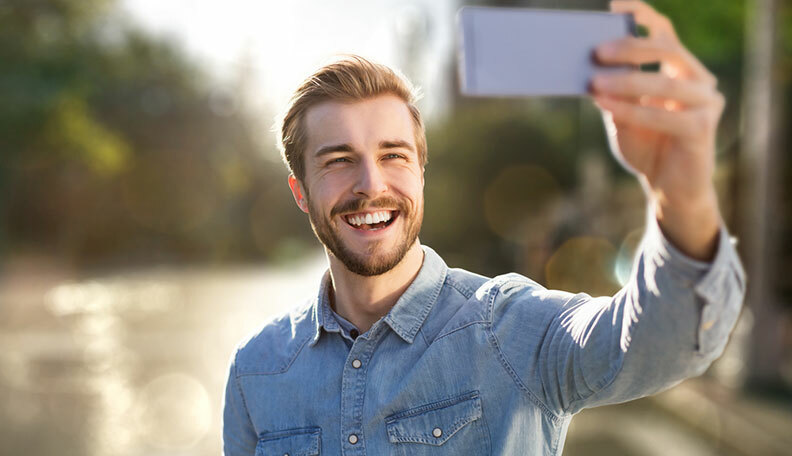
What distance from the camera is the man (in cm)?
135

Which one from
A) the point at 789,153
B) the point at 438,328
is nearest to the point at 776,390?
the point at 789,153

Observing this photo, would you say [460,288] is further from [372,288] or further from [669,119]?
[669,119]

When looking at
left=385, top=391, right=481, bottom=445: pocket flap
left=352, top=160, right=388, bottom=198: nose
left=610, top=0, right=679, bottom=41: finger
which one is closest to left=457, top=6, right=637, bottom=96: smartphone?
left=610, top=0, right=679, bottom=41: finger

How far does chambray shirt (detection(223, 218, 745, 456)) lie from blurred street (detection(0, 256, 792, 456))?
3.07 ft

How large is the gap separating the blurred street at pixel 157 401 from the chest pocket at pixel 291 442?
1029 millimetres

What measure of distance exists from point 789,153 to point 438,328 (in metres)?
14.8

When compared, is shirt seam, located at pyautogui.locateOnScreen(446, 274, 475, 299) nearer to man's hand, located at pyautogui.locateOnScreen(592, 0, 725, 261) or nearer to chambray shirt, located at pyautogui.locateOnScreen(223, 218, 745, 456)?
chambray shirt, located at pyautogui.locateOnScreen(223, 218, 745, 456)

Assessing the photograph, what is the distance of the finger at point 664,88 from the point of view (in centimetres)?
119

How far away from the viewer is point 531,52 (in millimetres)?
1268

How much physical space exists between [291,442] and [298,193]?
0.64 metres

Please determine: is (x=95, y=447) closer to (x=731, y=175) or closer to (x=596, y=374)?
(x=596, y=374)

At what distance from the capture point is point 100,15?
2678cm

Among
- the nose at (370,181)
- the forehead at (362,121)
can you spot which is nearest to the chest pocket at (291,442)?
the nose at (370,181)

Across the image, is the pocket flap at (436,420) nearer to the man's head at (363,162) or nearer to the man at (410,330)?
the man at (410,330)
